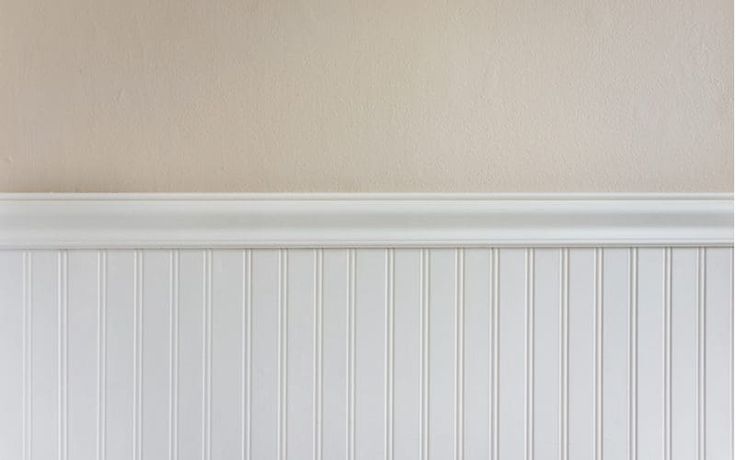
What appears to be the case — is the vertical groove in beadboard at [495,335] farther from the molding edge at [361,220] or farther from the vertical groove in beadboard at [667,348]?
the vertical groove in beadboard at [667,348]

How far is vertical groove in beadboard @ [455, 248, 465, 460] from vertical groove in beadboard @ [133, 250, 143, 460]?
0.48 metres

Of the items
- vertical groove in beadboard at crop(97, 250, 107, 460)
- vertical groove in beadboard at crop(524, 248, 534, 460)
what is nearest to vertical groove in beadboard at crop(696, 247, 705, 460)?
vertical groove in beadboard at crop(524, 248, 534, 460)

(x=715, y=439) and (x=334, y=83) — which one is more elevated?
(x=334, y=83)

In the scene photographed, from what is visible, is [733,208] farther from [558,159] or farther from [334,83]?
[334,83]

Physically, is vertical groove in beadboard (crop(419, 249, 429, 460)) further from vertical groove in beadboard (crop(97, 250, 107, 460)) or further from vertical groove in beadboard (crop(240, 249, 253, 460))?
vertical groove in beadboard (crop(97, 250, 107, 460))

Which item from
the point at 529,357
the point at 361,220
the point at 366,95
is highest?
the point at 366,95

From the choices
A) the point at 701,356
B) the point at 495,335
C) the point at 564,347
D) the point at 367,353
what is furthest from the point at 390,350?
the point at 701,356

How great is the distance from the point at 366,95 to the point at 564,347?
493 millimetres

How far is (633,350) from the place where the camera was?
3.64 ft

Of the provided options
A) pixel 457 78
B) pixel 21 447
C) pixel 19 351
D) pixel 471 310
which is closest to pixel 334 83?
pixel 457 78

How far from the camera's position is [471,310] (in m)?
1.10

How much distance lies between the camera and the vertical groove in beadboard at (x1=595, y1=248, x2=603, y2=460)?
3.62ft

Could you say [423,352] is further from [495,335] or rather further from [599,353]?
[599,353]

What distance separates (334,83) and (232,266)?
0.32m
